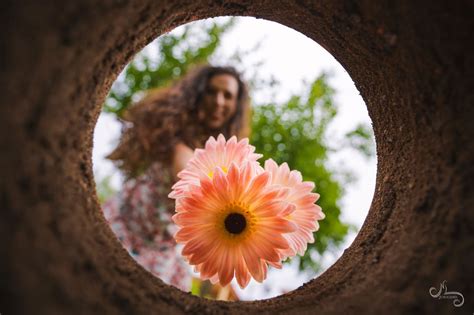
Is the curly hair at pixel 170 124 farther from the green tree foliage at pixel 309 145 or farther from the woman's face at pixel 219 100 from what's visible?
the green tree foliage at pixel 309 145

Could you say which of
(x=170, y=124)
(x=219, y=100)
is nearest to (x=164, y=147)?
(x=170, y=124)

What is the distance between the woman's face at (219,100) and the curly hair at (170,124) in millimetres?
45

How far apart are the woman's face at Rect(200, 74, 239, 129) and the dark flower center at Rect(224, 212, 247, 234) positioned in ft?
7.41

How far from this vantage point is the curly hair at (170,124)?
120 inches

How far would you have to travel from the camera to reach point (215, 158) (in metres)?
0.91

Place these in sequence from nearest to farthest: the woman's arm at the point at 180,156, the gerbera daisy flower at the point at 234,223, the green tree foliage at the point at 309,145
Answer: the gerbera daisy flower at the point at 234,223 → the woman's arm at the point at 180,156 → the green tree foliage at the point at 309,145

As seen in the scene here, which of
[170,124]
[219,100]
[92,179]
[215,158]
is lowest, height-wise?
[92,179]

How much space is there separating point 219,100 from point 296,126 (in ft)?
4.77

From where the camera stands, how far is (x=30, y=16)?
461 mm

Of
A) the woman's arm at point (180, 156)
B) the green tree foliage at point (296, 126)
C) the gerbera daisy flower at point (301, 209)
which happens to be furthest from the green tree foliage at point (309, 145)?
the gerbera daisy flower at point (301, 209)

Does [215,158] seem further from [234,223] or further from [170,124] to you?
[170,124]

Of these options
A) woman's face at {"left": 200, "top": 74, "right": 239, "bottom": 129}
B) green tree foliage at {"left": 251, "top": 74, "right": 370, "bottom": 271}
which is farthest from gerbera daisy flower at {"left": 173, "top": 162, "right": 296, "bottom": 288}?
green tree foliage at {"left": 251, "top": 74, "right": 370, "bottom": 271}

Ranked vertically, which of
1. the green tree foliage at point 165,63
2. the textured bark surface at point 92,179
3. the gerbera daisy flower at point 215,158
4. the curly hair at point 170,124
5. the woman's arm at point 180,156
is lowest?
the textured bark surface at point 92,179

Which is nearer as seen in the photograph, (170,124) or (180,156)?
(180,156)
